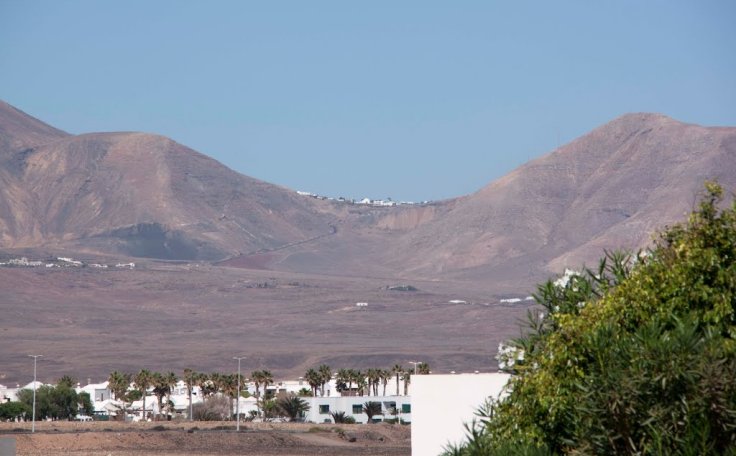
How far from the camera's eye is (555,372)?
16.6 metres

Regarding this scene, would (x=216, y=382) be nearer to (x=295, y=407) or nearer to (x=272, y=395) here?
(x=295, y=407)

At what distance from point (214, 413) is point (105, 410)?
2402 centimetres

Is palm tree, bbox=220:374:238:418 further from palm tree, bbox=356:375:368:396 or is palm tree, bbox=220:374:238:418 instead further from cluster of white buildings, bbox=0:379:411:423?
palm tree, bbox=356:375:368:396

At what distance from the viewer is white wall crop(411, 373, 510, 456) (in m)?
27.4

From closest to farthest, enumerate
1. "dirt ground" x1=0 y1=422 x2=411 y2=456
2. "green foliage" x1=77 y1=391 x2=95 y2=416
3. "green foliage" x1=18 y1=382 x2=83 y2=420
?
"dirt ground" x1=0 y1=422 x2=411 y2=456
"green foliage" x1=18 y1=382 x2=83 y2=420
"green foliage" x1=77 y1=391 x2=95 y2=416

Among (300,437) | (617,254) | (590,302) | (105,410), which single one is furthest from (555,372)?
(105,410)

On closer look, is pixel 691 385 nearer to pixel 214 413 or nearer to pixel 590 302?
pixel 590 302

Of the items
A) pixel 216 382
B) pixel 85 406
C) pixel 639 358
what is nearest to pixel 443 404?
pixel 639 358

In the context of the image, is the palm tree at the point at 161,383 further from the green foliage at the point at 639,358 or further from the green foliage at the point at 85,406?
the green foliage at the point at 639,358

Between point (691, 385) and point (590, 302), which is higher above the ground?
point (590, 302)

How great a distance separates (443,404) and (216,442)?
5699cm

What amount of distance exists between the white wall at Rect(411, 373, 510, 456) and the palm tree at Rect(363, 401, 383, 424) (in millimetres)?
93630

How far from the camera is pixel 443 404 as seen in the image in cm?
2788

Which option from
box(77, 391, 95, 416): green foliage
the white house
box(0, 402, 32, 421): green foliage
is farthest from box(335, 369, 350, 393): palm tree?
box(0, 402, 32, 421): green foliage
